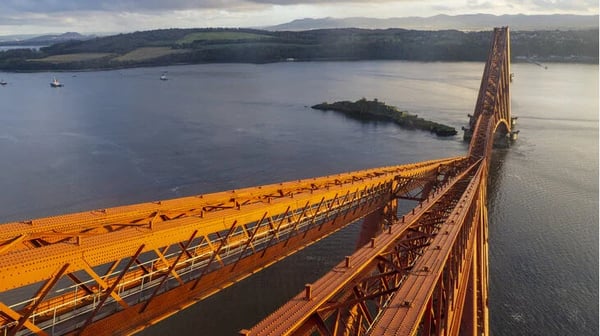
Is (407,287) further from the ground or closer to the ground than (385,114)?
further from the ground

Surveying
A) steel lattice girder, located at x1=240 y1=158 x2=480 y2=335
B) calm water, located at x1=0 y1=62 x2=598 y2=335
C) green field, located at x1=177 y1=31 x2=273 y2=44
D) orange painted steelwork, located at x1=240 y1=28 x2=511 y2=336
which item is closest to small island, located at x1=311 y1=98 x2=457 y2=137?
calm water, located at x1=0 y1=62 x2=598 y2=335

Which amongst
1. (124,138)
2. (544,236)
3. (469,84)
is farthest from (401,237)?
(469,84)

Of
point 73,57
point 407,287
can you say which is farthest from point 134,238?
point 73,57

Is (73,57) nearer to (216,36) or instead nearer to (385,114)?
(216,36)

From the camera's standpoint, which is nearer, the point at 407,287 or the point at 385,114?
the point at 407,287

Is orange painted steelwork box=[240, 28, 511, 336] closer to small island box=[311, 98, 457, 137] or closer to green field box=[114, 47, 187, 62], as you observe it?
small island box=[311, 98, 457, 137]

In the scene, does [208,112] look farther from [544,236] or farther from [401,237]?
[401,237]

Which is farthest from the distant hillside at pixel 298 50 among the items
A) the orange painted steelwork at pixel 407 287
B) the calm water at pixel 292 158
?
the orange painted steelwork at pixel 407 287
